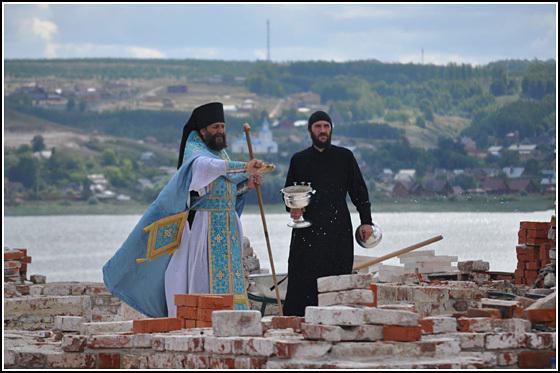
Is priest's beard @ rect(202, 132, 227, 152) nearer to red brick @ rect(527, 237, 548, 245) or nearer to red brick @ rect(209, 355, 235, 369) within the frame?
red brick @ rect(209, 355, 235, 369)

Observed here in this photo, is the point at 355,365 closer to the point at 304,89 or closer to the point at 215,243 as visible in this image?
the point at 215,243

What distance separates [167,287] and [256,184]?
104 centimetres

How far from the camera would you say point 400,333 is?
11.5 m

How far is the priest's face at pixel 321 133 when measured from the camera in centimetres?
1475

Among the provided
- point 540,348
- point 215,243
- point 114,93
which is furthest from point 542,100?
point 114,93

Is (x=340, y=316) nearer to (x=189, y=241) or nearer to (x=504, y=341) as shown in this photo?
(x=504, y=341)

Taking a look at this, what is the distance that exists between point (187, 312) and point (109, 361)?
0.85 meters

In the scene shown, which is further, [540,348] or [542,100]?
[542,100]

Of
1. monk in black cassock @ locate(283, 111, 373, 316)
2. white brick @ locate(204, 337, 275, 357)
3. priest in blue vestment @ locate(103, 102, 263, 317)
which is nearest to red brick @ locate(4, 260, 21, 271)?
priest in blue vestment @ locate(103, 102, 263, 317)

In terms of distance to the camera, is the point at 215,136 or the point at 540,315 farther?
the point at 215,136

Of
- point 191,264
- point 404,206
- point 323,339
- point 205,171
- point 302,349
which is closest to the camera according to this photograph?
point 302,349

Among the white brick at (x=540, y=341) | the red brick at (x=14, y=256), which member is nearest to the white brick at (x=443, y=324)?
the white brick at (x=540, y=341)

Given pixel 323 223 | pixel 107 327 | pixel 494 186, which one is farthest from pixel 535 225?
pixel 494 186

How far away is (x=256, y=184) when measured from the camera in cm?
1424
